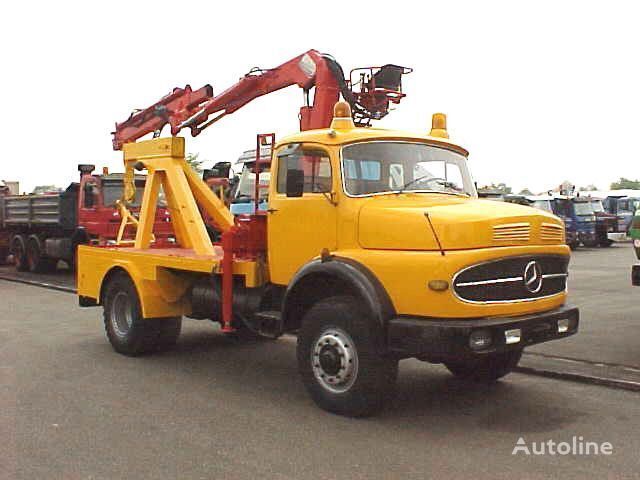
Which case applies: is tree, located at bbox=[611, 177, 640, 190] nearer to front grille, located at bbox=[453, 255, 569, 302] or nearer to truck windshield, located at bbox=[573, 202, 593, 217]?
truck windshield, located at bbox=[573, 202, 593, 217]

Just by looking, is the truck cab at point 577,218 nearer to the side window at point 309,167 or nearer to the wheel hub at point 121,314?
the wheel hub at point 121,314

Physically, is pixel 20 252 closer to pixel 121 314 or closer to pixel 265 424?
pixel 121 314

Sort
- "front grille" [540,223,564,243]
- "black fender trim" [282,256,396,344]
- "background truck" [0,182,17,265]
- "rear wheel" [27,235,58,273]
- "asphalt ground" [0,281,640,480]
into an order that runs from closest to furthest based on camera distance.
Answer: "asphalt ground" [0,281,640,480] → "black fender trim" [282,256,396,344] → "front grille" [540,223,564,243] → "rear wheel" [27,235,58,273] → "background truck" [0,182,17,265]

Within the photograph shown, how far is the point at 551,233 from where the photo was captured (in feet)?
19.9

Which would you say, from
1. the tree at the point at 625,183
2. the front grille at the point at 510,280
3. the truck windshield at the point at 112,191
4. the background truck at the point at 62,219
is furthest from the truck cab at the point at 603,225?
the tree at the point at 625,183

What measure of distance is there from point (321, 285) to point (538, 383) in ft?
7.80

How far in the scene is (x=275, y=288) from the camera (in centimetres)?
695

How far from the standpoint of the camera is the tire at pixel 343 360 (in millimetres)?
5633

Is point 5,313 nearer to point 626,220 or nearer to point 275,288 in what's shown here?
point 275,288

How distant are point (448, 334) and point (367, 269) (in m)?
0.84

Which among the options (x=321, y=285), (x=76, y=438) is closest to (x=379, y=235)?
(x=321, y=285)

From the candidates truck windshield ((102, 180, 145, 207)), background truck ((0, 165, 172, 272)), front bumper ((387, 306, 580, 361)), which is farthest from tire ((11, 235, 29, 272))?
front bumper ((387, 306, 580, 361))

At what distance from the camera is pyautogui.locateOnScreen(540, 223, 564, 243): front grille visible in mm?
5938

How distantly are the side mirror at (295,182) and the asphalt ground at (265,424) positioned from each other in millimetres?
1818
